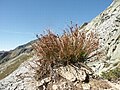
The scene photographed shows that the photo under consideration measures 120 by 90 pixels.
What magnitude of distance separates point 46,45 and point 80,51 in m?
1.01

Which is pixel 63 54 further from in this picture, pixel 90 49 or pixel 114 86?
pixel 114 86

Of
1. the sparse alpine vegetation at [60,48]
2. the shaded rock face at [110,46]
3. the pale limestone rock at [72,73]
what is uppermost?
the shaded rock face at [110,46]

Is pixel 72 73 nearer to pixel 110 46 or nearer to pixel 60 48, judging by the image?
pixel 60 48

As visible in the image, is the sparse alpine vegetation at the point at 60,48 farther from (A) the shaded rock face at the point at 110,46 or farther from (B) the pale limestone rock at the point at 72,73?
(A) the shaded rock face at the point at 110,46

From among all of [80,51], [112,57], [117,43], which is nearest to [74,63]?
[80,51]

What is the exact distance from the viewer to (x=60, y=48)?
7617 mm

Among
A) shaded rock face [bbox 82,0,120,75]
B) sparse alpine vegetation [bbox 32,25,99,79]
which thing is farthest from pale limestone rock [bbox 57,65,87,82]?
shaded rock face [bbox 82,0,120,75]

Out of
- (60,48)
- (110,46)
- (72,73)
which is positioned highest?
(110,46)

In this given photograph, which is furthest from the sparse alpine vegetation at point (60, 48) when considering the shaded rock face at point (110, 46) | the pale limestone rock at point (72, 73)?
the shaded rock face at point (110, 46)

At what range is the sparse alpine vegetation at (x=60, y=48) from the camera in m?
7.59

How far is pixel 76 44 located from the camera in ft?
25.0

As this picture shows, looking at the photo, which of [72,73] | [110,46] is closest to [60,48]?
[72,73]

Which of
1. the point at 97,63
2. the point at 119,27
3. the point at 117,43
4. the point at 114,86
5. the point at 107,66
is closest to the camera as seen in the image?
the point at 114,86

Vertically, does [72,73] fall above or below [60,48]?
below
